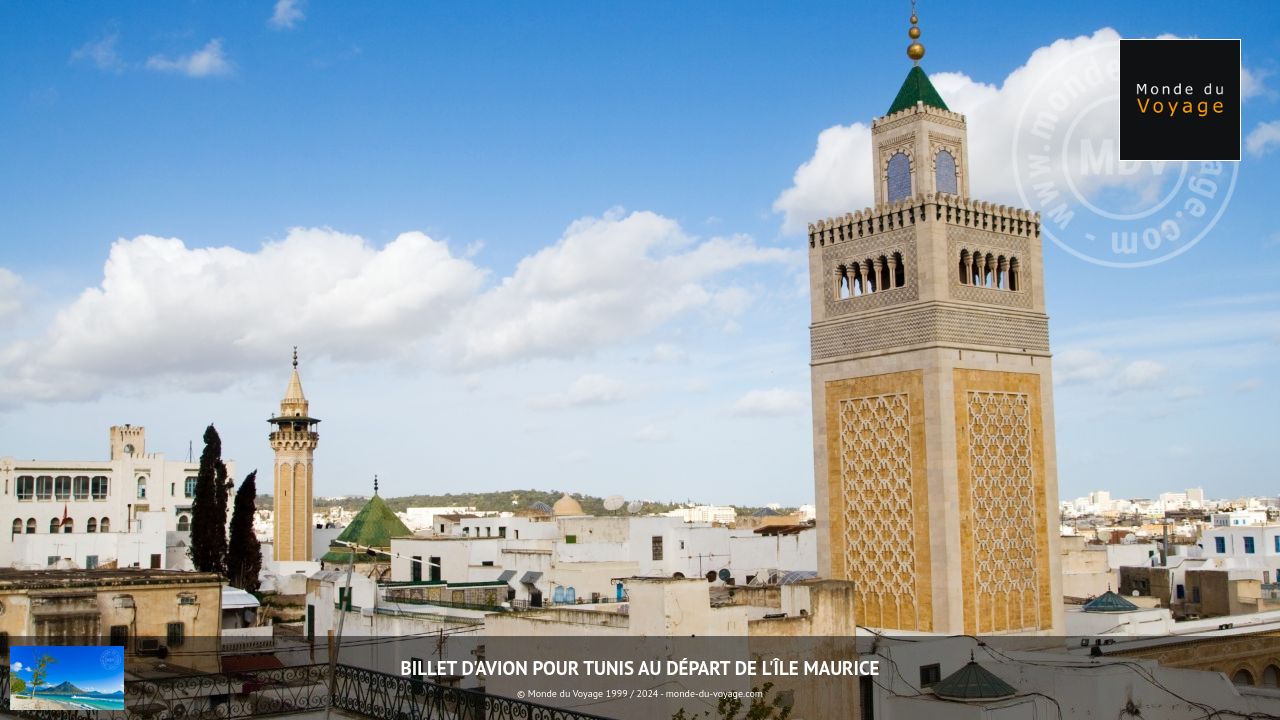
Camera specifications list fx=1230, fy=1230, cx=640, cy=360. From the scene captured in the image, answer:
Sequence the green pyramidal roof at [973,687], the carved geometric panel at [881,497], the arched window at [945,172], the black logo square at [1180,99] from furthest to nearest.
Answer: the arched window at [945,172] < the carved geometric panel at [881,497] < the black logo square at [1180,99] < the green pyramidal roof at [973,687]

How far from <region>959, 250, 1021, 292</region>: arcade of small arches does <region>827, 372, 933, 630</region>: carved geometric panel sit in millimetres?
2277

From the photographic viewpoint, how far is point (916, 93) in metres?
24.5

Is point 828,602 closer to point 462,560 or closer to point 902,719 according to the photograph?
point 902,719

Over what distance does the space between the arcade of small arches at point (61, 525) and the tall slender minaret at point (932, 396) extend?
38.1 m

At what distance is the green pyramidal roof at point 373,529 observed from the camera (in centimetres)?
4266

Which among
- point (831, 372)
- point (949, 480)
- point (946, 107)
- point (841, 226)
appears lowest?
point (949, 480)

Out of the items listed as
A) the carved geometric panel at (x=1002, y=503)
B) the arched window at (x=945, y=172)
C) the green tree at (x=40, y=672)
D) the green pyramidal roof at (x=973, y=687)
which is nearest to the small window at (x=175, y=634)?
the green tree at (x=40, y=672)

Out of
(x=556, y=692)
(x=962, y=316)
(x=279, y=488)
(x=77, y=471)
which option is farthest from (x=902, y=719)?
(x=77, y=471)

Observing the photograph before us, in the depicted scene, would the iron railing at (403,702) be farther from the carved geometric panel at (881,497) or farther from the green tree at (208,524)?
the green tree at (208,524)

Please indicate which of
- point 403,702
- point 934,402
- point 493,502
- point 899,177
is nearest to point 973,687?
point 934,402

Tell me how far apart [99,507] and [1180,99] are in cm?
4716

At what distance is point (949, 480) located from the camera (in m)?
22.6

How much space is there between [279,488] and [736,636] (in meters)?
37.8

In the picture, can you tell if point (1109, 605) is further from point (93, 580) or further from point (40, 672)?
point (40, 672)
